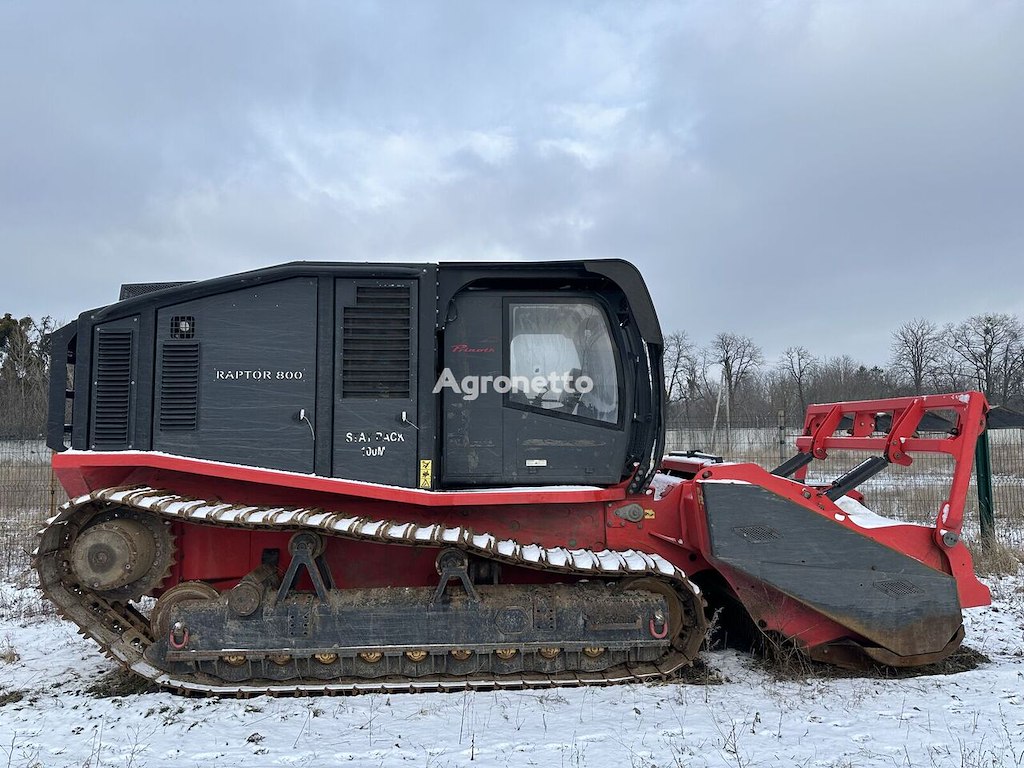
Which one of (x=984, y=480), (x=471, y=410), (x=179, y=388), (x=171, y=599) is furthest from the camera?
(x=984, y=480)

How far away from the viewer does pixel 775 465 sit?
12086mm

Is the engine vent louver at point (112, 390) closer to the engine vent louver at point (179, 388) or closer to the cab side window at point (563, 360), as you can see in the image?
the engine vent louver at point (179, 388)

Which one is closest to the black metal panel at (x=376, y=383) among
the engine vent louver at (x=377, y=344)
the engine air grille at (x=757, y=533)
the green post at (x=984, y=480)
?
the engine vent louver at (x=377, y=344)

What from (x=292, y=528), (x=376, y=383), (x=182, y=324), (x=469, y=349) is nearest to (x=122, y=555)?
(x=292, y=528)

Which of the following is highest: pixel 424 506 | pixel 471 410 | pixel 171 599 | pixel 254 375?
pixel 254 375

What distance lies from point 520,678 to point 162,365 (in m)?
3.46

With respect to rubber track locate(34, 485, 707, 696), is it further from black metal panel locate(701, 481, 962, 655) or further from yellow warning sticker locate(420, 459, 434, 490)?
black metal panel locate(701, 481, 962, 655)

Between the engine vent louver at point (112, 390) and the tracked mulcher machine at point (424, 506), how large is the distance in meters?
0.02

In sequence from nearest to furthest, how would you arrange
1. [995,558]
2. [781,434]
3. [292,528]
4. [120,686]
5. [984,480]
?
[292,528] → [120,686] → [995,558] → [984,480] → [781,434]

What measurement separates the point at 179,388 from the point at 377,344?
4.84 feet

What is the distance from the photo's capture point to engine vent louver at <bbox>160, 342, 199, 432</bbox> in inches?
185

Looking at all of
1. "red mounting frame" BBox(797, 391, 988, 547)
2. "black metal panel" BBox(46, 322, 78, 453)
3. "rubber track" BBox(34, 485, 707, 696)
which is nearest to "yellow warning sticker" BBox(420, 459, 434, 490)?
"rubber track" BBox(34, 485, 707, 696)

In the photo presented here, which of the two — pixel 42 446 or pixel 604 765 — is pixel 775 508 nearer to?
pixel 604 765

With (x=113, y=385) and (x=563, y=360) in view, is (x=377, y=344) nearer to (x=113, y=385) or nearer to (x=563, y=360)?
(x=563, y=360)
